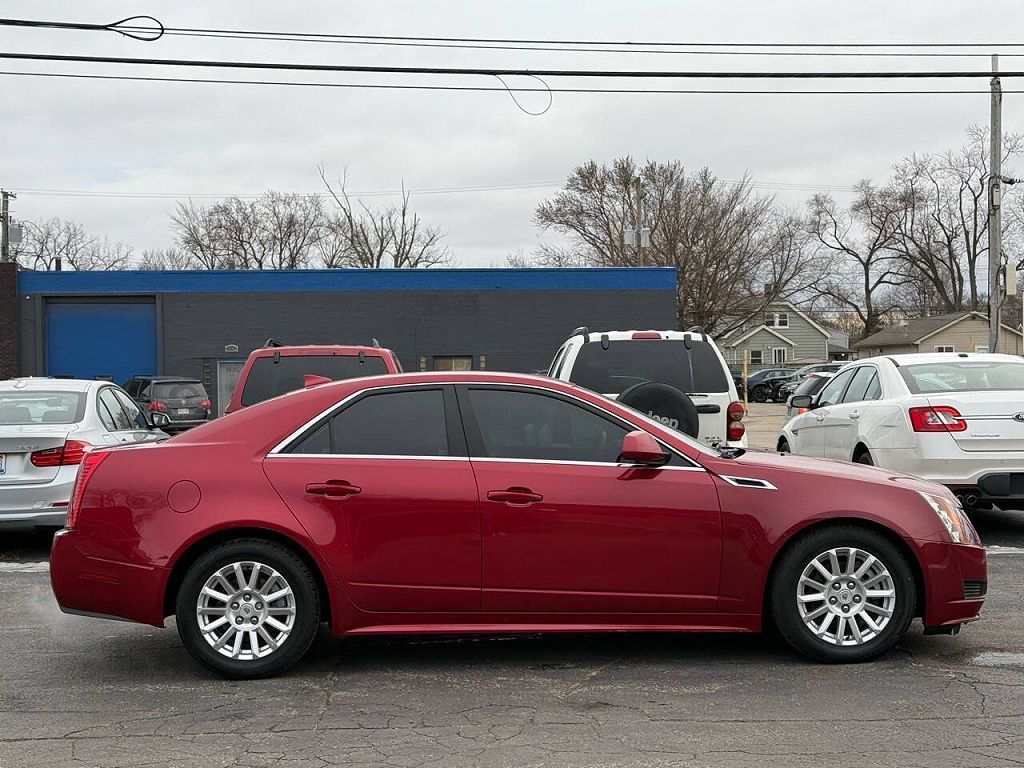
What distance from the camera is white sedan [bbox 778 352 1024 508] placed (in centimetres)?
909

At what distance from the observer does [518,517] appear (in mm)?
5539

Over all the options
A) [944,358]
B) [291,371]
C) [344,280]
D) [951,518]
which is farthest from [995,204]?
[951,518]

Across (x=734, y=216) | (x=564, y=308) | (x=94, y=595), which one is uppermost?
(x=734, y=216)

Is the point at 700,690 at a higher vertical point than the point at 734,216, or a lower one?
lower

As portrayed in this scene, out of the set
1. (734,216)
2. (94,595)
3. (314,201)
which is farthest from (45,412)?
(314,201)

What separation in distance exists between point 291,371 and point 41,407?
233cm

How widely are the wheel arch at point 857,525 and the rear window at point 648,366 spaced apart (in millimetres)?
4188

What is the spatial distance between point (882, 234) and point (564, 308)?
4822 cm

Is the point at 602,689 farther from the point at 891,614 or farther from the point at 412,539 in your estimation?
the point at 891,614

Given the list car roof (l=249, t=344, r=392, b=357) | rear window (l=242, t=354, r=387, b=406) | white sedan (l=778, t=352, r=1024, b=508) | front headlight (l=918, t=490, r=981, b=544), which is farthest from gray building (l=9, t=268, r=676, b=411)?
front headlight (l=918, t=490, r=981, b=544)

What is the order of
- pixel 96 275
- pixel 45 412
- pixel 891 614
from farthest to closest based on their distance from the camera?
1. pixel 96 275
2. pixel 45 412
3. pixel 891 614

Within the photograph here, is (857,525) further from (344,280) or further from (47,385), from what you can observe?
(344,280)

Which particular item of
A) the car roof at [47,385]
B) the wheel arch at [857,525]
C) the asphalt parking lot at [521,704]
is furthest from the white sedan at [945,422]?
the car roof at [47,385]

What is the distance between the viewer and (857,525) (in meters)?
5.73
